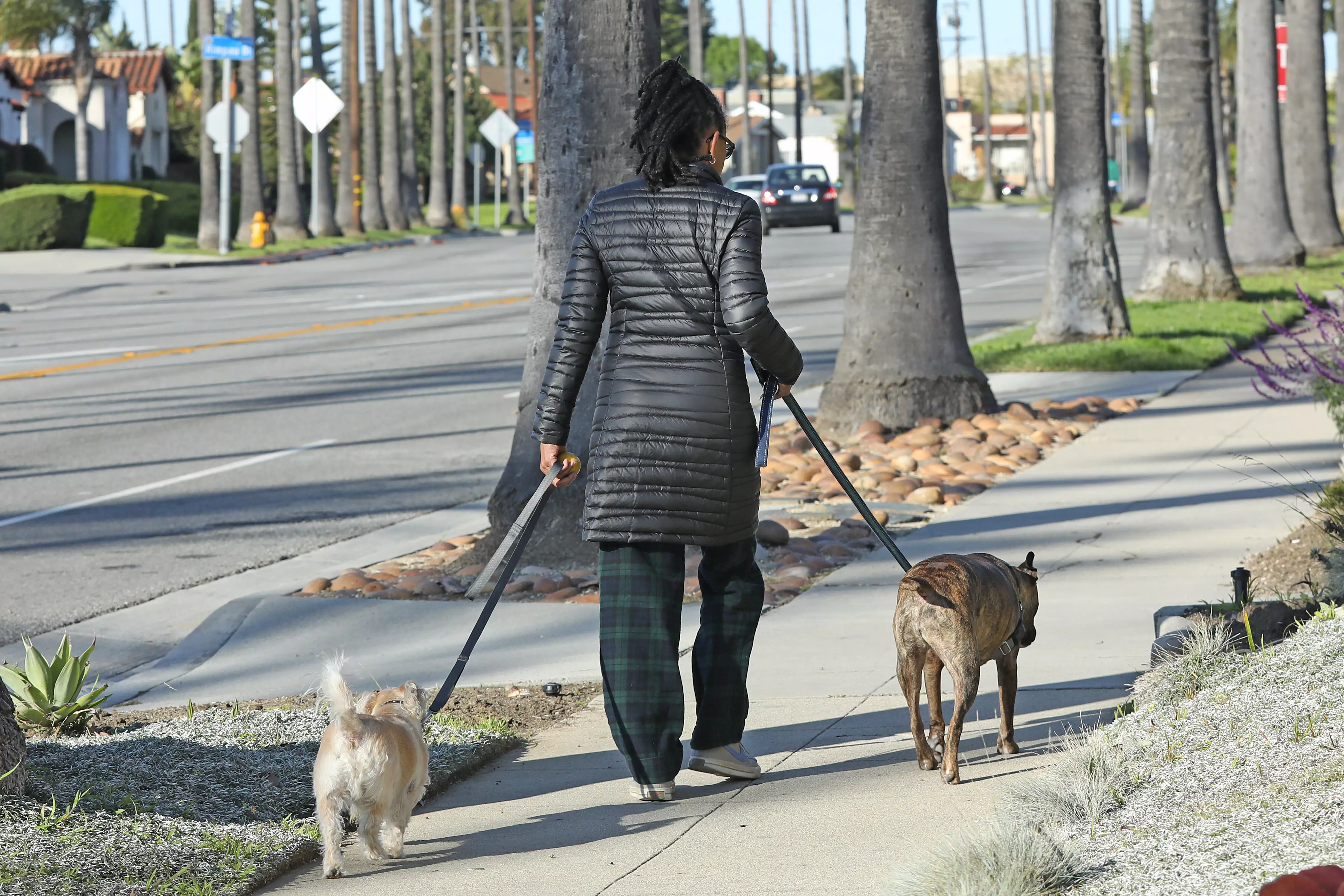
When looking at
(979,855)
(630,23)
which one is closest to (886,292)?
(630,23)

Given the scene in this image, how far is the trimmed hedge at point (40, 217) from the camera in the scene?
35562mm

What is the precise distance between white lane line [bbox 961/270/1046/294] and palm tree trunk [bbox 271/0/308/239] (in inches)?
881

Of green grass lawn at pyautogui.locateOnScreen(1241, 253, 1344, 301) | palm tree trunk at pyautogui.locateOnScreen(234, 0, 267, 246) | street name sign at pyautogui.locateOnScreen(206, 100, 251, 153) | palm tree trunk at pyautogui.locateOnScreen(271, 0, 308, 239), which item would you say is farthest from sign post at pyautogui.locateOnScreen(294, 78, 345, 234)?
green grass lawn at pyautogui.locateOnScreen(1241, 253, 1344, 301)

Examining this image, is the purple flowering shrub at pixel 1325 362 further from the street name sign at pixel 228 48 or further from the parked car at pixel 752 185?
the parked car at pixel 752 185

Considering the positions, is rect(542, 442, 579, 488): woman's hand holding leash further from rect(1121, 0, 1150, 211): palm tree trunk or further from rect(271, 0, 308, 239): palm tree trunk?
rect(1121, 0, 1150, 211): palm tree trunk

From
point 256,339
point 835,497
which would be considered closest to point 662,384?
point 835,497

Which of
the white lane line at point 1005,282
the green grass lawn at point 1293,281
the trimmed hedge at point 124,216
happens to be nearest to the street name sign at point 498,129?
the trimmed hedge at point 124,216

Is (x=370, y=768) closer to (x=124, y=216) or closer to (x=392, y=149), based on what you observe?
(x=124, y=216)

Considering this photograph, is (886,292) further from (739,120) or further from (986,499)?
(739,120)

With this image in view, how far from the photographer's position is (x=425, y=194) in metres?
101

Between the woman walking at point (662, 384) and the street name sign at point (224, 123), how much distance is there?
3404 cm

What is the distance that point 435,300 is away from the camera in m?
25.3

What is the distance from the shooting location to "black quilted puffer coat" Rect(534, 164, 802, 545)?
4684mm

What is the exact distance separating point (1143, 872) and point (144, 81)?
241ft
